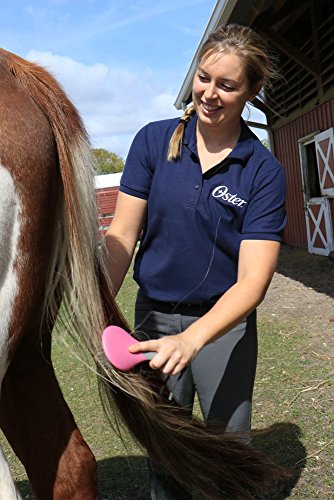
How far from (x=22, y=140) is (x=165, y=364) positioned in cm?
65

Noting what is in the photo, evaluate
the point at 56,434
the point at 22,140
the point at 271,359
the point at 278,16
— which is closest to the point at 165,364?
the point at 56,434

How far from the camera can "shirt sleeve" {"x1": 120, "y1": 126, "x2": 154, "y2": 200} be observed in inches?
76.9

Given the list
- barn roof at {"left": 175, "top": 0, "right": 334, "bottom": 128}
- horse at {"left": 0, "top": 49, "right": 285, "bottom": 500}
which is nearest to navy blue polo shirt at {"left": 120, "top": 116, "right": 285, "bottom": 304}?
horse at {"left": 0, "top": 49, "right": 285, "bottom": 500}

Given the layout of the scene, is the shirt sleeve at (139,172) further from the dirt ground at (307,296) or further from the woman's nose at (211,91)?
the dirt ground at (307,296)

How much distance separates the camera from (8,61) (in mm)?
1438

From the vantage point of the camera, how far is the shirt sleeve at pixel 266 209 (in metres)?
1.79

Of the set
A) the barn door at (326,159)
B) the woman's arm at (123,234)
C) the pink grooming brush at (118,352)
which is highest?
the barn door at (326,159)

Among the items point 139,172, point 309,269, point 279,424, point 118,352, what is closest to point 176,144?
point 139,172

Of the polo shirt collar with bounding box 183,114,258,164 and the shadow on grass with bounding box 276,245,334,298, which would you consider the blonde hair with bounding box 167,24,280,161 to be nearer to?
the polo shirt collar with bounding box 183,114,258,164

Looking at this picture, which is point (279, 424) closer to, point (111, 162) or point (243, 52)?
point (243, 52)

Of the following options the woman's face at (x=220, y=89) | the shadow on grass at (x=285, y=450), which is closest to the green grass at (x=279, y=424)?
the shadow on grass at (x=285, y=450)

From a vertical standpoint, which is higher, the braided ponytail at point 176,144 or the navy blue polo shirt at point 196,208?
the braided ponytail at point 176,144

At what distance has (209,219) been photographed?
74.0 inches

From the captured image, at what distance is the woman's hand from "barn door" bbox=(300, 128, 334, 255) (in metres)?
7.04
